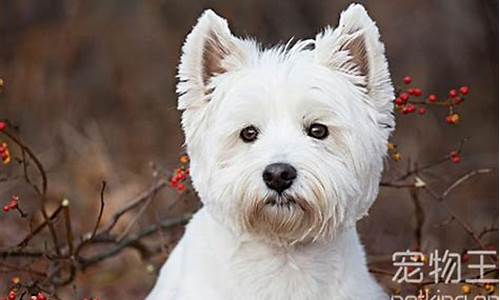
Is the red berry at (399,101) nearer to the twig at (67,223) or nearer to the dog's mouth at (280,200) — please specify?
the dog's mouth at (280,200)

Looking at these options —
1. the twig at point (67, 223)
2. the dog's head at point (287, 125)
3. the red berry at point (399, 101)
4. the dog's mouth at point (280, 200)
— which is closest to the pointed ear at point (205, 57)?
the dog's head at point (287, 125)

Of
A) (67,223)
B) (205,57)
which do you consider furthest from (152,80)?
(205,57)

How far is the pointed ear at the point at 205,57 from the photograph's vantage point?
9.78ft

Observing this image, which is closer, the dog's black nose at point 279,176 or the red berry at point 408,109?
the dog's black nose at point 279,176

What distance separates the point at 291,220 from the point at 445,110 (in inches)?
131

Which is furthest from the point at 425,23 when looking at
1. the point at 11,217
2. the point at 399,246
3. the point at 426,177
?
the point at 11,217

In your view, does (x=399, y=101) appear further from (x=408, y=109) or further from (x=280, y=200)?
(x=280, y=200)

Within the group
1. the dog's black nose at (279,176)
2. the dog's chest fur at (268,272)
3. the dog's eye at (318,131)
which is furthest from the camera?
the dog's chest fur at (268,272)

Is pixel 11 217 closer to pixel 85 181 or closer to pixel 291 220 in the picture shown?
pixel 85 181

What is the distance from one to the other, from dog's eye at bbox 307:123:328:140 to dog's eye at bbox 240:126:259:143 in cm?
14

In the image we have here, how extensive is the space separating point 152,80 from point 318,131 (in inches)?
140

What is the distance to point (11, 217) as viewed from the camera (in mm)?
5051

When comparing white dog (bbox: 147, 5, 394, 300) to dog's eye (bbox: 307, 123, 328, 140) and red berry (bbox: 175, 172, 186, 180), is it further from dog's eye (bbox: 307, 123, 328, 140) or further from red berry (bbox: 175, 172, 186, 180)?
red berry (bbox: 175, 172, 186, 180)

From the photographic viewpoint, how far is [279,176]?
2.74 m
